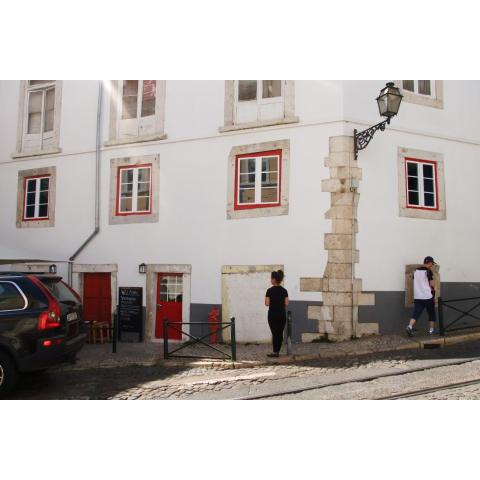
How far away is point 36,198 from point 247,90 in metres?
6.74

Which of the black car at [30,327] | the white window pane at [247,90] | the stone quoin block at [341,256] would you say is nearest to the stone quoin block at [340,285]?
the stone quoin block at [341,256]

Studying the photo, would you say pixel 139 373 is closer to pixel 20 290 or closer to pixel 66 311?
pixel 66 311

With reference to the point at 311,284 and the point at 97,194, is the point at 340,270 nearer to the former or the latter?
the point at 311,284

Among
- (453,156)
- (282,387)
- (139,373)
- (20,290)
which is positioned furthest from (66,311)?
(453,156)

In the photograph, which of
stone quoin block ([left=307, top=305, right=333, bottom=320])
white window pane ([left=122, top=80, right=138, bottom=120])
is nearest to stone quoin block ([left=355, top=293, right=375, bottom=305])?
stone quoin block ([left=307, top=305, right=333, bottom=320])

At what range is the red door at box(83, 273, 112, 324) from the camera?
11.8 m

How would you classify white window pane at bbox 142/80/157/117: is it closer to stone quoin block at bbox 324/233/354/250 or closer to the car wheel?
stone quoin block at bbox 324/233/354/250

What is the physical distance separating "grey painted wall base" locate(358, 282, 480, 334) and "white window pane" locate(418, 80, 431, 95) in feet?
14.5

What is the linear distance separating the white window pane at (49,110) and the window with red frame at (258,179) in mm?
6010

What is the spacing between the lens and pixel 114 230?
461 inches

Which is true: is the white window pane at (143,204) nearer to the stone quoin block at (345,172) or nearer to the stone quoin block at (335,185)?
the stone quoin block at (335,185)

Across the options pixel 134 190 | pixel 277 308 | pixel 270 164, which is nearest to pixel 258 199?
pixel 270 164

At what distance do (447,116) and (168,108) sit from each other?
6.66 m

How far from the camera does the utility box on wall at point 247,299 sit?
396 inches
